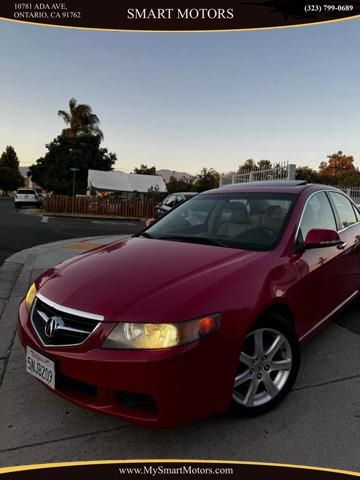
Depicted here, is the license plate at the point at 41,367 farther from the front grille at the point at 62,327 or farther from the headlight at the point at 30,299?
the headlight at the point at 30,299

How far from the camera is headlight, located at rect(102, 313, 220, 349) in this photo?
2.00 metres

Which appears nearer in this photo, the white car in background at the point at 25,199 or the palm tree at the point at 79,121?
the white car in background at the point at 25,199

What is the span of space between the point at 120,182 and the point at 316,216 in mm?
30183

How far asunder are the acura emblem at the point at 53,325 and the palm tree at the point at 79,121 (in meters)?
38.4

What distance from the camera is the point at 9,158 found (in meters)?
81.1

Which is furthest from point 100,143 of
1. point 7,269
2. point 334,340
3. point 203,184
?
point 334,340

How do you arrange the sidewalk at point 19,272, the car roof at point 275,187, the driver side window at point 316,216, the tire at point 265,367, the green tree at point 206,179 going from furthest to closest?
the green tree at point 206,179 → the sidewalk at point 19,272 → the car roof at point 275,187 → the driver side window at point 316,216 → the tire at point 265,367

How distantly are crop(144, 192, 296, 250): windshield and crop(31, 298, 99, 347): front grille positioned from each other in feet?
4.06

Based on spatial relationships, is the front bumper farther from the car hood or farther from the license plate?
the car hood

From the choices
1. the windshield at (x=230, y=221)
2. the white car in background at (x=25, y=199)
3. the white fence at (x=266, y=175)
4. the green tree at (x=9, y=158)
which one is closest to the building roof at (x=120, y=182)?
the white car in background at (x=25, y=199)

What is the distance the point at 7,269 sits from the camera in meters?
6.86

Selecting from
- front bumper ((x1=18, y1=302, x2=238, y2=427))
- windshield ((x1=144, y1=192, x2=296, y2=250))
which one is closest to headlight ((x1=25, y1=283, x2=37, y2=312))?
front bumper ((x1=18, y1=302, x2=238, y2=427))

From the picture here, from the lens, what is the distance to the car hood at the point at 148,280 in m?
2.11

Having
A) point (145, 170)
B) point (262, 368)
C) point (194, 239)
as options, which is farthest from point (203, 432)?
point (145, 170)
